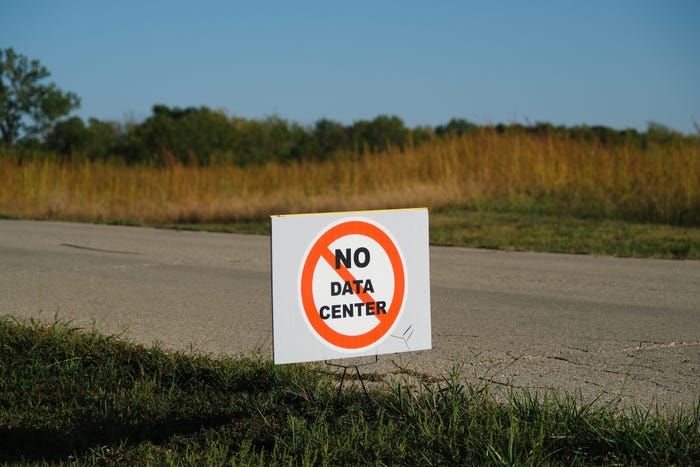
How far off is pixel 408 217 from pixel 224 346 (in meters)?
2.41

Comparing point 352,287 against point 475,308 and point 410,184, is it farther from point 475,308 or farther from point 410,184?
point 410,184

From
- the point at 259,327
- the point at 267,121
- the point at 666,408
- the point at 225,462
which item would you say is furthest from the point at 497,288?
the point at 267,121

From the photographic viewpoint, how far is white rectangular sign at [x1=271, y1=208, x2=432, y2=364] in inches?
162

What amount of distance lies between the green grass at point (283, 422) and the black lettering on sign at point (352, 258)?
2.15 ft

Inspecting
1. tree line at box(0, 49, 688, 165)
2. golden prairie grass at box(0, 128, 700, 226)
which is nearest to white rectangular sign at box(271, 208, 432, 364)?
golden prairie grass at box(0, 128, 700, 226)

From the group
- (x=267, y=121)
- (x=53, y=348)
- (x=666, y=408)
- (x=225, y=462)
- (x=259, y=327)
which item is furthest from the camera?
(x=267, y=121)

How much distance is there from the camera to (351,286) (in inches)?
167

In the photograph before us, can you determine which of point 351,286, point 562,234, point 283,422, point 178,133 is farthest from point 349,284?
point 178,133

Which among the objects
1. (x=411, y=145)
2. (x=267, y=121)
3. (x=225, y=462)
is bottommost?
(x=225, y=462)

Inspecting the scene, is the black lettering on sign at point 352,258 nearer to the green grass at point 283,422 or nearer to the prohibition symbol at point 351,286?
the prohibition symbol at point 351,286

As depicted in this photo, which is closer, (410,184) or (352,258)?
(352,258)

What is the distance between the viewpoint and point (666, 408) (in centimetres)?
471

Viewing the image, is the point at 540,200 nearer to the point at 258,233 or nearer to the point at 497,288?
the point at 258,233

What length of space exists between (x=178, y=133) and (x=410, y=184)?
912 inches
